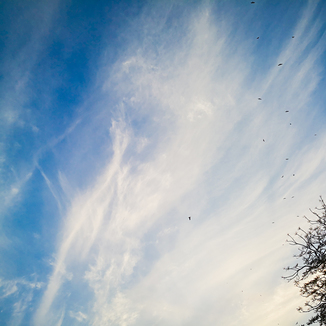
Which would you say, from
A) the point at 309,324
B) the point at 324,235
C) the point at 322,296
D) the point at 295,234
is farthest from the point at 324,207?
the point at 309,324

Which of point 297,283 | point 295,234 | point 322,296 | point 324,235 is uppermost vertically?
point 295,234

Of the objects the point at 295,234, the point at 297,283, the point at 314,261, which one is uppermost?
the point at 295,234

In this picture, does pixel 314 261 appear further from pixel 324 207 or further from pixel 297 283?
pixel 324 207

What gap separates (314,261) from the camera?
457 inches

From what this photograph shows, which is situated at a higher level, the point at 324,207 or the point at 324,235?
the point at 324,207

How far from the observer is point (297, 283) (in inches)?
474

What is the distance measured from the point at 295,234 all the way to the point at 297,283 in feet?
11.7

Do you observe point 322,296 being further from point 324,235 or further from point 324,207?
point 324,207

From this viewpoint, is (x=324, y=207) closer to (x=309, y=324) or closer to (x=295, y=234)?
(x=295, y=234)

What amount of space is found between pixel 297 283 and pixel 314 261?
2209mm

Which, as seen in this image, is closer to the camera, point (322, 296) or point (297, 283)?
point (322, 296)

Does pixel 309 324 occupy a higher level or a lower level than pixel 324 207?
lower

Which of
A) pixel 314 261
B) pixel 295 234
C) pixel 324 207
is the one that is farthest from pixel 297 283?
pixel 324 207

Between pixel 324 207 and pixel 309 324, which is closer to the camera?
pixel 309 324
